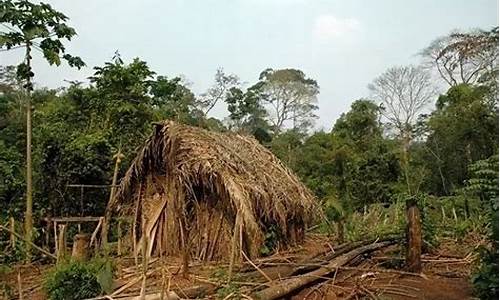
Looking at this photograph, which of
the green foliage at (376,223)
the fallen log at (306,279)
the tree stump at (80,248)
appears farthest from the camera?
the green foliage at (376,223)

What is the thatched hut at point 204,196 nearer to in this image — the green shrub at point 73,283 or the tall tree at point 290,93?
the green shrub at point 73,283

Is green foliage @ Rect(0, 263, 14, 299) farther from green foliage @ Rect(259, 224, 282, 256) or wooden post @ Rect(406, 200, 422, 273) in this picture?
wooden post @ Rect(406, 200, 422, 273)

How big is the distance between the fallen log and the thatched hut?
1249 mm

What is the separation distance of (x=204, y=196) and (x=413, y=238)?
→ 11.7 feet

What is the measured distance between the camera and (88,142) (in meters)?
12.5

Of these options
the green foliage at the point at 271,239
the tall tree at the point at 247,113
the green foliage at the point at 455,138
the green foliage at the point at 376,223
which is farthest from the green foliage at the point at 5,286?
the tall tree at the point at 247,113

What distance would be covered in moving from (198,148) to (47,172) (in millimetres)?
5793

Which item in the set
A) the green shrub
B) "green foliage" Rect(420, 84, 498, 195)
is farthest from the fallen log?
"green foliage" Rect(420, 84, 498, 195)

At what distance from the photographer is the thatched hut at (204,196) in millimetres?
8688

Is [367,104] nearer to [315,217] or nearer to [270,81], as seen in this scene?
[270,81]

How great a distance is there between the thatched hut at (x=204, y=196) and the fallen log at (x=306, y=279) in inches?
49.2

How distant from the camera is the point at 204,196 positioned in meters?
9.26

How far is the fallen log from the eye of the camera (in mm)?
6301

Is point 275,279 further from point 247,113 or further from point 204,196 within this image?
point 247,113
